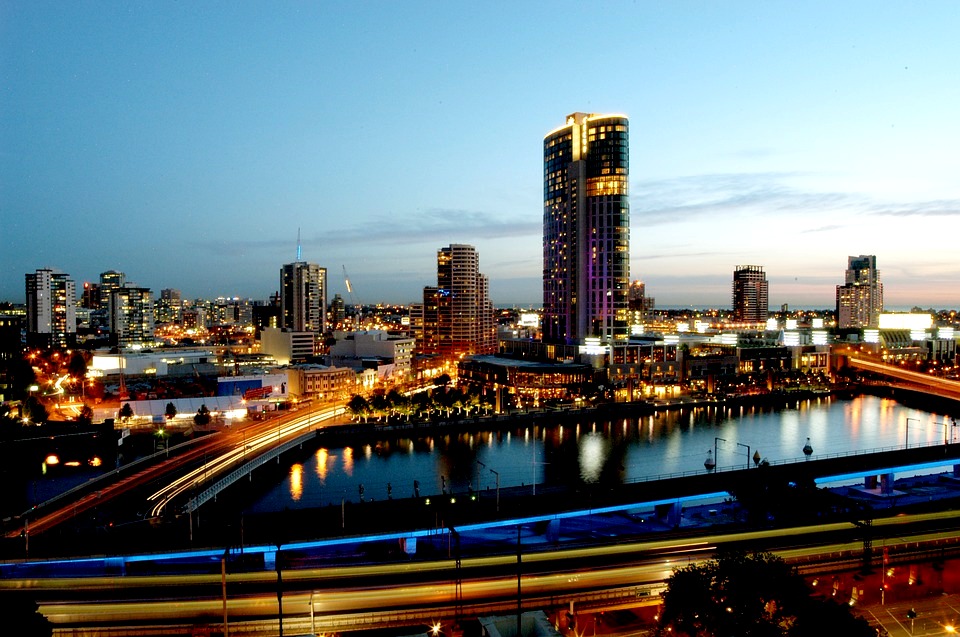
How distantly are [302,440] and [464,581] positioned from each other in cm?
1116

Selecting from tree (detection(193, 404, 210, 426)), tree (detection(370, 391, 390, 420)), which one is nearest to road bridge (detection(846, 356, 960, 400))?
tree (detection(370, 391, 390, 420))

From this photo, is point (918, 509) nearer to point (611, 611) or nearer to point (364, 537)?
point (611, 611)

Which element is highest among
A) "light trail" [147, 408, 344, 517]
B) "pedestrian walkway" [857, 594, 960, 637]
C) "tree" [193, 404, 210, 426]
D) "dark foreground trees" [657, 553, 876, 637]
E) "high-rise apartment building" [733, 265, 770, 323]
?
"high-rise apartment building" [733, 265, 770, 323]

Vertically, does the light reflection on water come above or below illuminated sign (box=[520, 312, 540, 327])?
below

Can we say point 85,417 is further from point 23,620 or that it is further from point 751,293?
point 751,293

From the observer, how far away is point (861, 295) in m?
62.6

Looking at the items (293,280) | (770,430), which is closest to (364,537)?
(770,430)

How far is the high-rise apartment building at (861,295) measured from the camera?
62500mm

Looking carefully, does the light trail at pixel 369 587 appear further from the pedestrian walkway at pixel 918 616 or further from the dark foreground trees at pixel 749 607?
the dark foreground trees at pixel 749 607

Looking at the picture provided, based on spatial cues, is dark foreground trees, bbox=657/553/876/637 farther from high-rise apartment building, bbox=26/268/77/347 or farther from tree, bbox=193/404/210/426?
high-rise apartment building, bbox=26/268/77/347

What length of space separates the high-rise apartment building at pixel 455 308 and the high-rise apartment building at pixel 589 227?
9.88 m

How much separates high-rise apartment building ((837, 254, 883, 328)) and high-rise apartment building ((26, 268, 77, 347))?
205 feet

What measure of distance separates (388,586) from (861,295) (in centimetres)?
6705

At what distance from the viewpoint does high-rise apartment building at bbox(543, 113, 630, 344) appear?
26297mm
